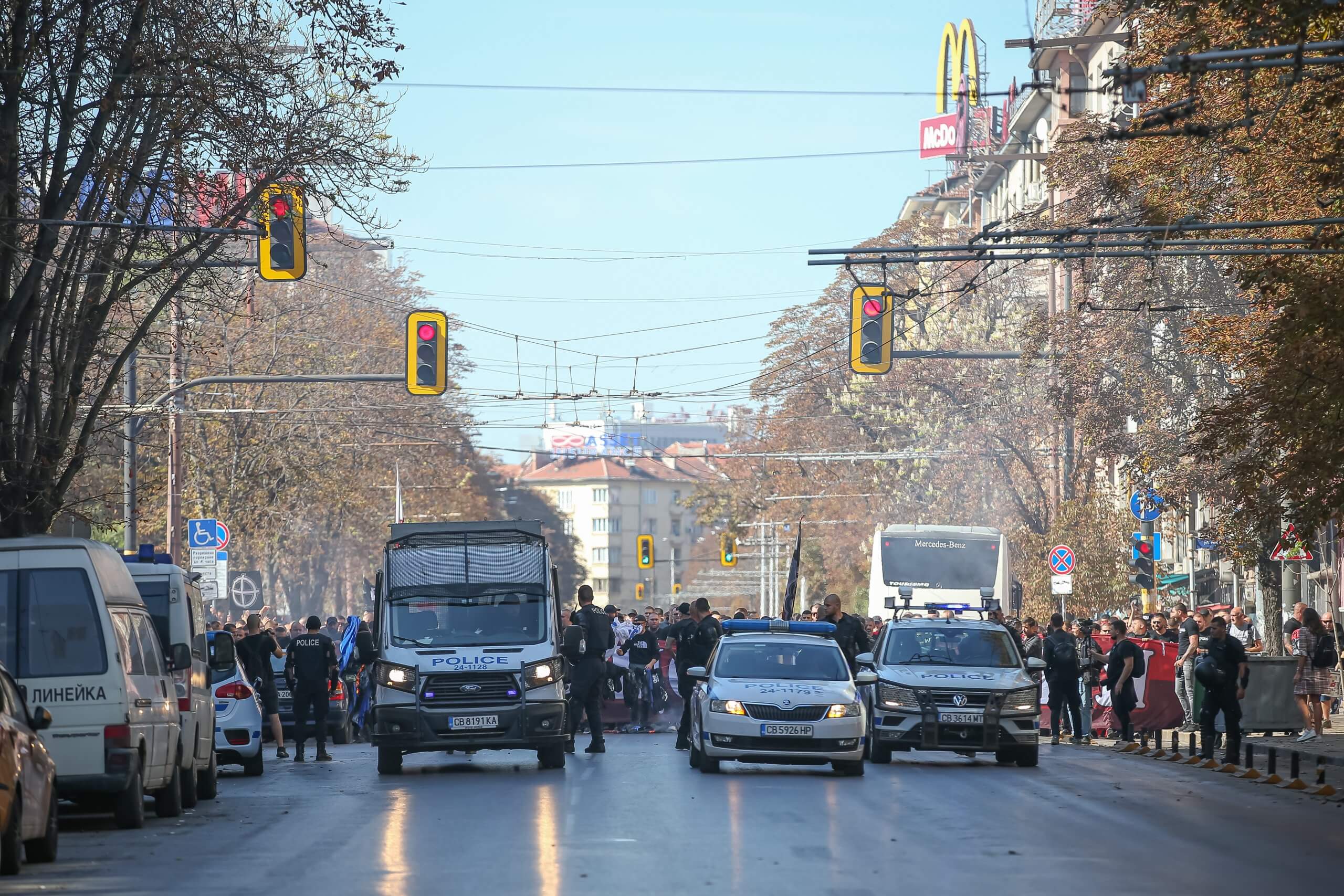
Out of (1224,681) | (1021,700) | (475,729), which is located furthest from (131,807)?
(1224,681)

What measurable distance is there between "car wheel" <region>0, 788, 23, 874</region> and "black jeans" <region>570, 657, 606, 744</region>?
13258mm

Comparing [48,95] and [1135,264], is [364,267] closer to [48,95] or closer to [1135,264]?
[1135,264]

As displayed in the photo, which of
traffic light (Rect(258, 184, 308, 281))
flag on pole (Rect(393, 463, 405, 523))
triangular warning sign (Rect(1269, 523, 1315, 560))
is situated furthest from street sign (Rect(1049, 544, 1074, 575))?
flag on pole (Rect(393, 463, 405, 523))

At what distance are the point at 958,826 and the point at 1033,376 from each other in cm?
4686

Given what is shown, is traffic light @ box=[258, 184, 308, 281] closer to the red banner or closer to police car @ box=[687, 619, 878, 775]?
police car @ box=[687, 619, 878, 775]

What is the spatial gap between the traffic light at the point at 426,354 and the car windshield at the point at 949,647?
23.1 ft

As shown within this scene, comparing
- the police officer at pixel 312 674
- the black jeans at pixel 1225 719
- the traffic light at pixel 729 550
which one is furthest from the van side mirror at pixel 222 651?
the traffic light at pixel 729 550

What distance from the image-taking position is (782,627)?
2477 centimetres

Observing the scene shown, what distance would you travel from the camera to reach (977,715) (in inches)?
957

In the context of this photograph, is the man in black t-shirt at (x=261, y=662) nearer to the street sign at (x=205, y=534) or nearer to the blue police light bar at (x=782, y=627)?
the blue police light bar at (x=782, y=627)

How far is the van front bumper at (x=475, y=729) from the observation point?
22.2 m

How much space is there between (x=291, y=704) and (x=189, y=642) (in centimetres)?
1066

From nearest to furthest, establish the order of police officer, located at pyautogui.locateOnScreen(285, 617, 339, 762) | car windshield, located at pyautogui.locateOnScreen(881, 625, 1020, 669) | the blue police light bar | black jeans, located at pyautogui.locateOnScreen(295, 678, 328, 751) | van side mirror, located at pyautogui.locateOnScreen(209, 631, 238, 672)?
1. van side mirror, located at pyautogui.locateOnScreen(209, 631, 238, 672)
2. the blue police light bar
3. car windshield, located at pyautogui.locateOnScreen(881, 625, 1020, 669)
4. police officer, located at pyautogui.locateOnScreen(285, 617, 339, 762)
5. black jeans, located at pyautogui.locateOnScreen(295, 678, 328, 751)

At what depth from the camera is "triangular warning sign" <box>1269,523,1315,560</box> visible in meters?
22.0
